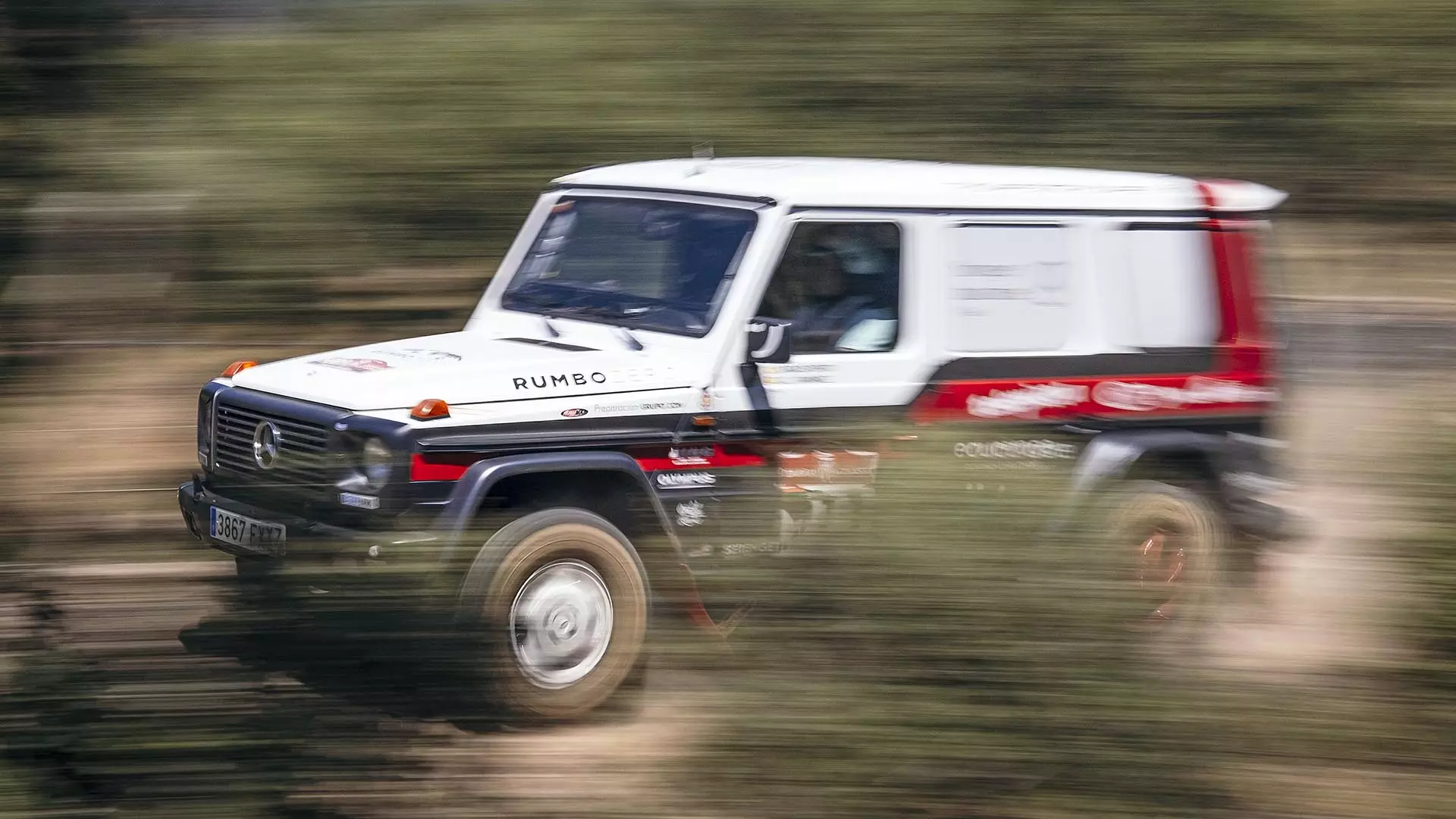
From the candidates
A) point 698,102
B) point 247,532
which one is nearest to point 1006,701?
point 247,532

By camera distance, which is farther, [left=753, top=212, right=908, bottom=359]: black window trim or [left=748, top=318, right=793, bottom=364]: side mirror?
[left=753, top=212, right=908, bottom=359]: black window trim

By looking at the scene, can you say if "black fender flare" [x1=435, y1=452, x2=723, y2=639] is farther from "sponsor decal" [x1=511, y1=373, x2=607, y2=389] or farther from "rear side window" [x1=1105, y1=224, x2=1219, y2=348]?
"rear side window" [x1=1105, y1=224, x2=1219, y2=348]

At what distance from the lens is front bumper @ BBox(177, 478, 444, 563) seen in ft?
12.3

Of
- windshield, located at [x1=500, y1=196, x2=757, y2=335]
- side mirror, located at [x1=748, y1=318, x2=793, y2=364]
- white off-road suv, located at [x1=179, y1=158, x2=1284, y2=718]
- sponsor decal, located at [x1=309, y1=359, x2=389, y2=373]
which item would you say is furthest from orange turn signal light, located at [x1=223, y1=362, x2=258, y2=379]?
side mirror, located at [x1=748, y1=318, x2=793, y2=364]

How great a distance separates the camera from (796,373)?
17.6 ft

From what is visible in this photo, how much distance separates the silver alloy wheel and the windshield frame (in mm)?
1011

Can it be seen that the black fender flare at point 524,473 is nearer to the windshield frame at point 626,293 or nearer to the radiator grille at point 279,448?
the radiator grille at point 279,448

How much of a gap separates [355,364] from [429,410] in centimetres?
58

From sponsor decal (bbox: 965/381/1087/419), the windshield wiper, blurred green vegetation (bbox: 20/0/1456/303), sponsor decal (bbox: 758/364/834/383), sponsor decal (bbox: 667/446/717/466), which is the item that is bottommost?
sponsor decal (bbox: 667/446/717/466)

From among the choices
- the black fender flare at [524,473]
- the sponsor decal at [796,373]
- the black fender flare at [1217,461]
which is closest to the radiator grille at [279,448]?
the black fender flare at [524,473]

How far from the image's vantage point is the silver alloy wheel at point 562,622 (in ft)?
15.5

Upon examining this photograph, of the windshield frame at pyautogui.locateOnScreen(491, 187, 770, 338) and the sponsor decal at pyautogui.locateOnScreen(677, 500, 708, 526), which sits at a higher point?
the windshield frame at pyautogui.locateOnScreen(491, 187, 770, 338)

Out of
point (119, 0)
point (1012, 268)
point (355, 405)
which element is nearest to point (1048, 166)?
point (1012, 268)

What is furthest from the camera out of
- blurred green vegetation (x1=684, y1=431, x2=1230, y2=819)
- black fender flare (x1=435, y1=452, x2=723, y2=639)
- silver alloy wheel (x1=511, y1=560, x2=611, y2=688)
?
silver alloy wheel (x1=511, y1=560, x2=611, y2=688)
